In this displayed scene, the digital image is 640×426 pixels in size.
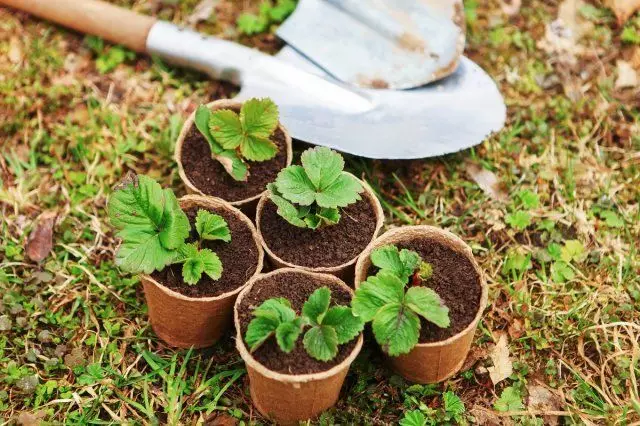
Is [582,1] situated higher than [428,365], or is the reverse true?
[582,1]

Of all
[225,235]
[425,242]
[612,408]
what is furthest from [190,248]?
[612,408]

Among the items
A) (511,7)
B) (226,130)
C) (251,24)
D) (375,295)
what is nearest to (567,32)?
(511,7)

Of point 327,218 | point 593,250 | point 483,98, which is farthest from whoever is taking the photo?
point 483,98

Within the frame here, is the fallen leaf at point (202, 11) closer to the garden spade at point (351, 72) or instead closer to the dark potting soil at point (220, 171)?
the garden spade at point (351, 72)

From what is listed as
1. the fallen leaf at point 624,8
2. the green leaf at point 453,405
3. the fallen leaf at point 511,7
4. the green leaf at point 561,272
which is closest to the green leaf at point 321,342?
the green leaf at point 453,405

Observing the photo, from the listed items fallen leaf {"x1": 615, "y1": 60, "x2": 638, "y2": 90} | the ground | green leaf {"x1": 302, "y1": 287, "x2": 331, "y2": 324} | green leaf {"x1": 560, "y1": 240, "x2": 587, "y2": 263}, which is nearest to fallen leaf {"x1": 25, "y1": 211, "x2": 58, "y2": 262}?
the ground

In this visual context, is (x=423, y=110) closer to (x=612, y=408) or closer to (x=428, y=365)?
(x=428, y=365)

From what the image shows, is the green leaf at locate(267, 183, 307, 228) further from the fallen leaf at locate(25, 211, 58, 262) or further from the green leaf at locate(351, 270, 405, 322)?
the fallen leaf at locate(25, 211, 58, 262)
